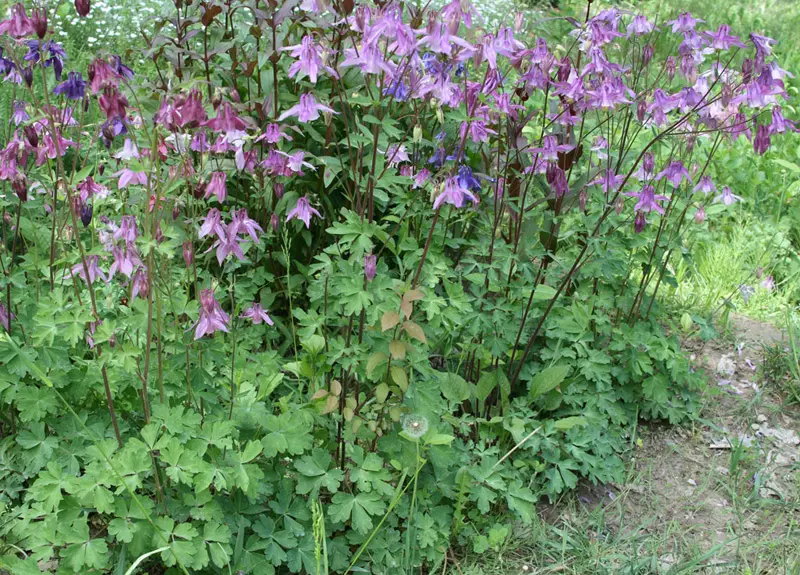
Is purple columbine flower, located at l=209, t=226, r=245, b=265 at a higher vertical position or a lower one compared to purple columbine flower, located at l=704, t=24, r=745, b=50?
lower

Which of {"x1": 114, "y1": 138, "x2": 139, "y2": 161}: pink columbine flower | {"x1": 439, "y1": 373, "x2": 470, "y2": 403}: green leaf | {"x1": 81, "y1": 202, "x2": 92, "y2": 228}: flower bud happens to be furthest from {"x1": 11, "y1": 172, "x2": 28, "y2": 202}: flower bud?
{"x1": 439, "y1": 373, "x2": 470, "y2": 403}: green leaf

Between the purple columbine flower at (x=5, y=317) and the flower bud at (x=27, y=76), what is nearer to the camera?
the flower bud at (x=27, y=76)

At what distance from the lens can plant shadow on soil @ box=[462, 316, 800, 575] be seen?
2.49 m

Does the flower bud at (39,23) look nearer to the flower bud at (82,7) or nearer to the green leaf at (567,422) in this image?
the flower bud at (82,7)

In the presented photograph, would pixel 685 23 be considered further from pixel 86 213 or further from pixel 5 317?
pixel 5 317

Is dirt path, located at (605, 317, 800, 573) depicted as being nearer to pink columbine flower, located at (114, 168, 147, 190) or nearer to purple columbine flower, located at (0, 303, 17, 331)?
pink columbine flower, located at (114, 168, 147, 190)

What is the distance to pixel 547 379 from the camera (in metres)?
2.79

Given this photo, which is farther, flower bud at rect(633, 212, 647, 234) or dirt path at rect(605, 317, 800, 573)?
flower bud at rect(633, 212, 647, 234)

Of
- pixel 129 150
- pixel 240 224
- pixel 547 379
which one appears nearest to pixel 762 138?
pixel 547 379

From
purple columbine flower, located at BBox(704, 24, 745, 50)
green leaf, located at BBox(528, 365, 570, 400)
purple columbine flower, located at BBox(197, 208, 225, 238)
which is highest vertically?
purple columbine flower, located at BBox(704, 24, 745, 50)

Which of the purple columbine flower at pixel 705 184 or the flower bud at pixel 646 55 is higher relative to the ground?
the flower bud at pixel 646 55

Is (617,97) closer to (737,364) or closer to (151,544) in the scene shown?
(737,364)

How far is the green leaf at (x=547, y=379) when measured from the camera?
2771 millimetres

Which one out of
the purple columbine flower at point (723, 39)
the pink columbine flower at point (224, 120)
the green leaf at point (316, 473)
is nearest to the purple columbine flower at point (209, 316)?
the pink columbine flower at point (224, 120)
